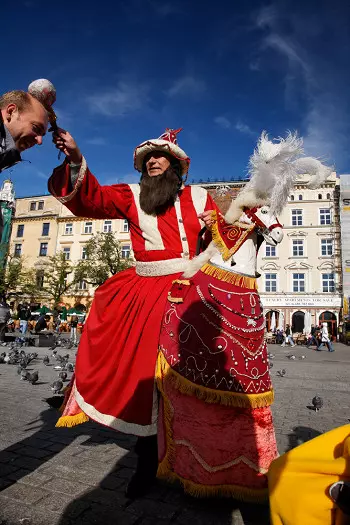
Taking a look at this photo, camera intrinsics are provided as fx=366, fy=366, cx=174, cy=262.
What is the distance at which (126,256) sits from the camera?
40469 mm

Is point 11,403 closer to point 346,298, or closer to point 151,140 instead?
point 151,140

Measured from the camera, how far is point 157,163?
3309 mm

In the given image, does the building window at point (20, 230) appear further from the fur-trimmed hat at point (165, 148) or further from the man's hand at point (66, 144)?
the man's hand at point (66, 144)

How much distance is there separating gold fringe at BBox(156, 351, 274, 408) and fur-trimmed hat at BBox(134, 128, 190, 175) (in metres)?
1.89

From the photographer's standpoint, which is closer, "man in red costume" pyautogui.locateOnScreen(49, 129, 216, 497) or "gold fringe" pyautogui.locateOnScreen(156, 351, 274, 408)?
"gold fringe" pyautogui.locateOnScreen(156, 351, 274, 408)

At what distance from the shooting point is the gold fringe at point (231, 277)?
2637 millimetres

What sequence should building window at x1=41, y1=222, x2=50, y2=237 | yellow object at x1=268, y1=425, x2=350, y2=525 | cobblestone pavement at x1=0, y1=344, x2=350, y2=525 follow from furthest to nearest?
building window at x1=41, y1=222, x2=50, y2=237, cobblestone pavement at x1=0, y1=344, x2=350, y2=525, yellow object at x1=268, y1=425, x2=350, y2=525

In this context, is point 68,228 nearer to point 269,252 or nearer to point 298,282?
point 269,252

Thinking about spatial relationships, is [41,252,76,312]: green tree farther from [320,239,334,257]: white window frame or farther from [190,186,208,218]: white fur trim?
[190,186,208,218]: white fur trim

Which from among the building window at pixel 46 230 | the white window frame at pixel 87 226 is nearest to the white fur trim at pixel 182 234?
the white window frame at pixel 87 226

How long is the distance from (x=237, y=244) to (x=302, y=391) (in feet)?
19.6

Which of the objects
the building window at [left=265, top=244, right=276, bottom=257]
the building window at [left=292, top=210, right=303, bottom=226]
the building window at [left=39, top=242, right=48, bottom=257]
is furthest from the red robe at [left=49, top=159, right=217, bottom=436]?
the building window at [left=39, top=242, right=48, bottom=257]

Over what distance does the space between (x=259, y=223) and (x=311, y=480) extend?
5.53ft

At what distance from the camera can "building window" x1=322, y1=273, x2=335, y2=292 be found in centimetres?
3838
